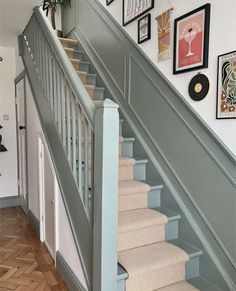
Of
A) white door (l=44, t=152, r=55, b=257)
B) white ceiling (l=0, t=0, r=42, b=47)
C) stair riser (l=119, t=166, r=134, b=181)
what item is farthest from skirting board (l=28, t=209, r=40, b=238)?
white ceiling (l=0, t=0, r=42, b=47)

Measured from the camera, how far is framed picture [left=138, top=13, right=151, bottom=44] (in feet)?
8.15

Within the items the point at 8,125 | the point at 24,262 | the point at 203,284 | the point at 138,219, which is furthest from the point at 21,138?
the point at 203,284

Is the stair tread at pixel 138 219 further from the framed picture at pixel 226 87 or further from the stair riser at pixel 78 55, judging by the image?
the stair riser at pixel 78 55

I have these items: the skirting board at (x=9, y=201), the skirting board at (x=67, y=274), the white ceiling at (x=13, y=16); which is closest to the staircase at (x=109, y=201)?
the skirting board at (x=67, y=274)

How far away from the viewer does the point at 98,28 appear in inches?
131

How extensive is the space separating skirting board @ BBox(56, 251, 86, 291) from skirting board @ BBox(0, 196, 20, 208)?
7.44 ft

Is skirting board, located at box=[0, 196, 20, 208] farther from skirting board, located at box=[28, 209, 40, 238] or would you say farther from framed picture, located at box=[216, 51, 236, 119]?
framed picture, located at box=[216, 51, 236, 119]

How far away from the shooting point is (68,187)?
2.04 m

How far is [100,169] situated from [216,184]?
2.91 ft

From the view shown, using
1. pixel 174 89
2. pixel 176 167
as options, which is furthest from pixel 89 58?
pixel 176 167

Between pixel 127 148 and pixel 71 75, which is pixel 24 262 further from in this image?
pixel 71 75

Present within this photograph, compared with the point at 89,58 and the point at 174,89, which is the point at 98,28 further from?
the point at 174,89

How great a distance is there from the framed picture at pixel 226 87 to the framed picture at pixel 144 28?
0.95 meters

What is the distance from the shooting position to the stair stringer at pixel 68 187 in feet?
5.67
